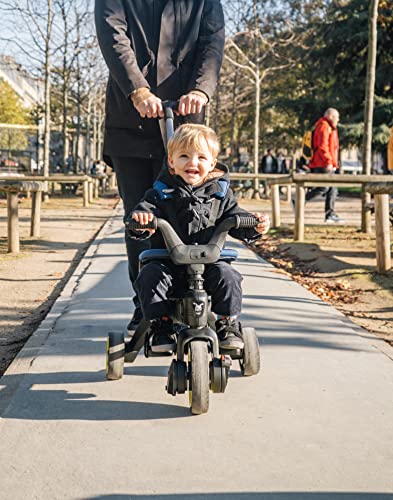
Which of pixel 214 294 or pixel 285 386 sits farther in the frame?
pixel 285 386

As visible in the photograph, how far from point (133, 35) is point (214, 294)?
172 centimetres

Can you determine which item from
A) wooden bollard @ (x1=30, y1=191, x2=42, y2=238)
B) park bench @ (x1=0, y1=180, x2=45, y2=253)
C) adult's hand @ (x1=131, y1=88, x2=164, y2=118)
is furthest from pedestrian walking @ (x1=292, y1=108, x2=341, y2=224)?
adult's hand @ (x1=131, y1=88, x2=164, y2=118)

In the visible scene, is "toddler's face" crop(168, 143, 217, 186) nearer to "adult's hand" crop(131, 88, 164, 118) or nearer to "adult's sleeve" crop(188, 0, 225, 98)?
"adult's hand" crop(131, 88, 164, 118)

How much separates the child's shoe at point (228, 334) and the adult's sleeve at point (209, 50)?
135 cm

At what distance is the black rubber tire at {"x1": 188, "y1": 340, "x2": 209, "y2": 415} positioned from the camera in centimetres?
302

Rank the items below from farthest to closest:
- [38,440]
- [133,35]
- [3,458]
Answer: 1. [133,35]
2. [38,440]
3. [3,458]

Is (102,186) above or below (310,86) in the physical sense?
below

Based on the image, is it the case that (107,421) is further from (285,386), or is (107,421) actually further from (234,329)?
(285,386)

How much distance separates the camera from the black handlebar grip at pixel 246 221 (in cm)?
331

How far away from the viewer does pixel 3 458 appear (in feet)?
8.75

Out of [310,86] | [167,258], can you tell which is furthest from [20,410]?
[310,86]

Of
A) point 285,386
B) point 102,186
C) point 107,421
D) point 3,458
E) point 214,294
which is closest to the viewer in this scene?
point 3,458

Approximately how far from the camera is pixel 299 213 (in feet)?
33.6

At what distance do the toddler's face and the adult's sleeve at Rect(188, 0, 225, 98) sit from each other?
2.17ft
